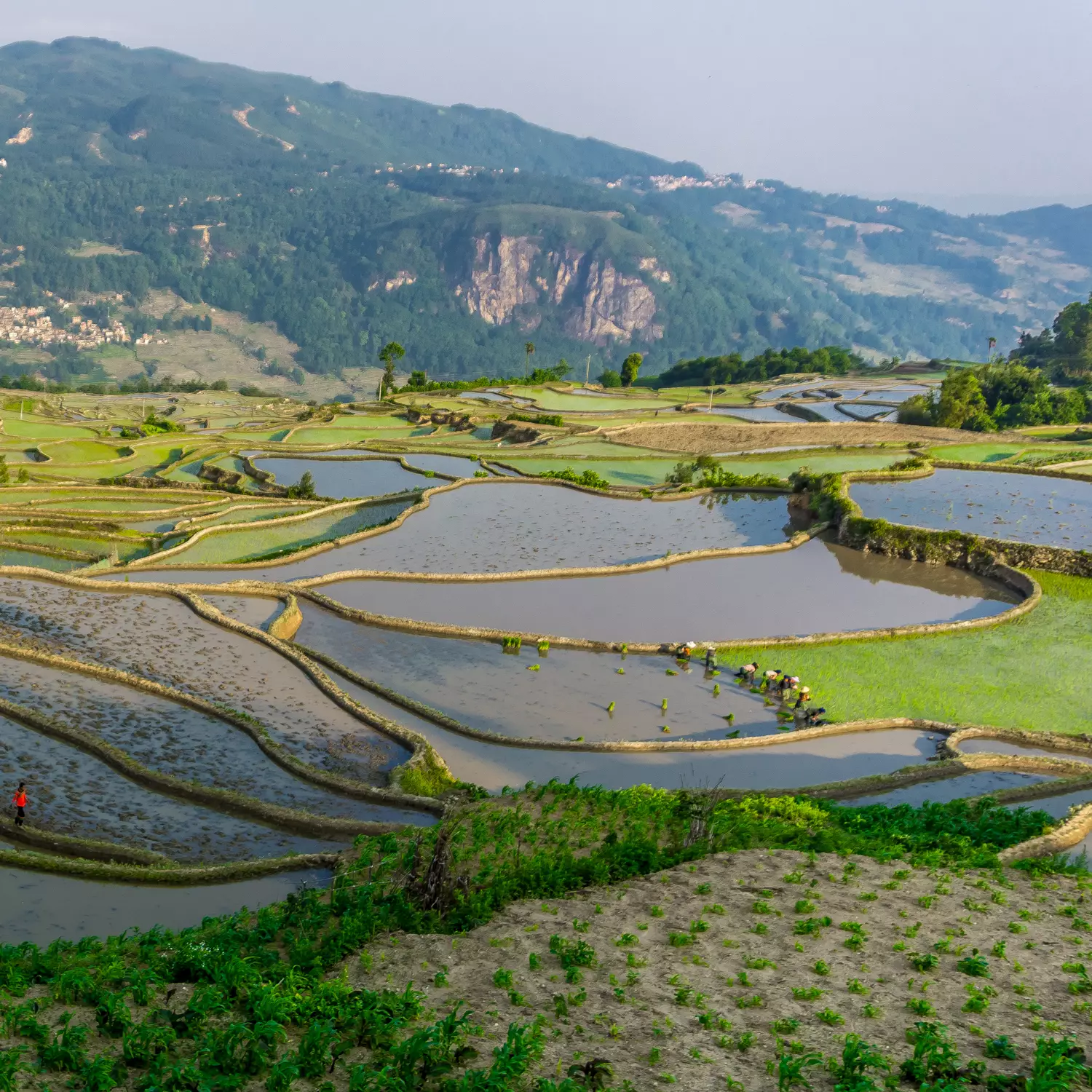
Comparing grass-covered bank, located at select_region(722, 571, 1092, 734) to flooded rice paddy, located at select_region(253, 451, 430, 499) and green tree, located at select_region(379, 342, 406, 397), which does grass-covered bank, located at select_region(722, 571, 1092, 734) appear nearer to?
flooded rice paddy, located at select_region(253, 451, 430, 499)

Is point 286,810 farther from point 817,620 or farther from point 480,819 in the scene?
point 817,620

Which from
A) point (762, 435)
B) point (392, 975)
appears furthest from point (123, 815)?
point (762, 435)

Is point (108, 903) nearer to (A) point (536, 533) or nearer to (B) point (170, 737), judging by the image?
(B) point (170, 737)

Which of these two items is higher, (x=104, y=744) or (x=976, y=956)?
(x=976, y=956)

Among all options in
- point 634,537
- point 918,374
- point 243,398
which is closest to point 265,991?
point 634,537

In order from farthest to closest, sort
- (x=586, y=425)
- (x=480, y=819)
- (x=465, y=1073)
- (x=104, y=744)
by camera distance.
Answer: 1. (x=586, y=425)
2. (x=104, y=744)
3. (x=480, y=819)
4. (x=465, y=1073)

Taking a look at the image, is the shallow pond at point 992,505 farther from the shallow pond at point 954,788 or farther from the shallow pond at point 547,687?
the shallow pond at point 547,687
